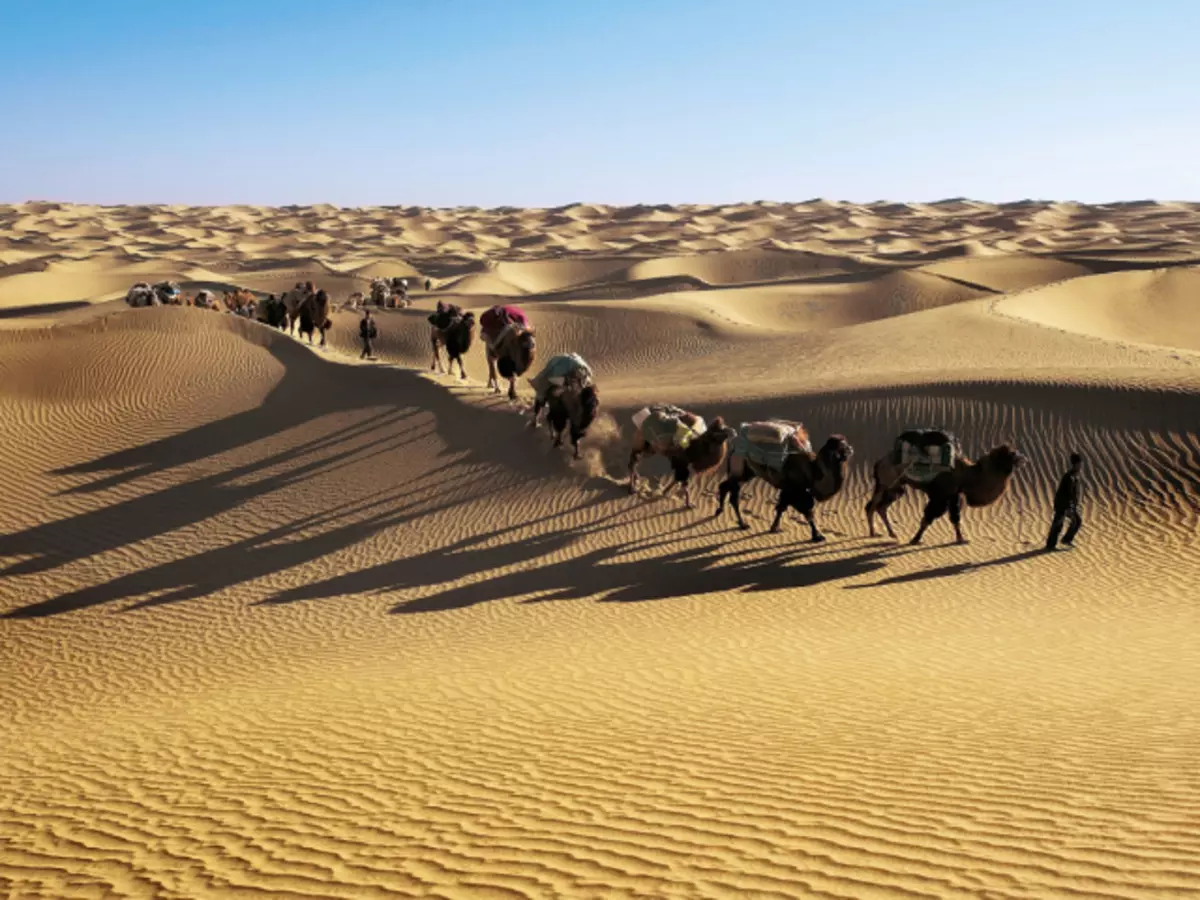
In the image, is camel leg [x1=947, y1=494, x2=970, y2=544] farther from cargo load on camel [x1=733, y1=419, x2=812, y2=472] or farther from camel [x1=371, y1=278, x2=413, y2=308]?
camel [x1=371, y1=278, x2=413, y2=308]

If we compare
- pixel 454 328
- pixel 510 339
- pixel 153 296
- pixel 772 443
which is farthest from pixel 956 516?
pixel 153 296

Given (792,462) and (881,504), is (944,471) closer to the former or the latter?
(881,504)

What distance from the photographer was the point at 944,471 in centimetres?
1295

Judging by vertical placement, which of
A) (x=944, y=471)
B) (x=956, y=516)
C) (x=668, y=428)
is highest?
(x=668, y=428)

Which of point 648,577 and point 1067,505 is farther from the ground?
point 1067,505

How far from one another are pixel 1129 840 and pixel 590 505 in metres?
11.5

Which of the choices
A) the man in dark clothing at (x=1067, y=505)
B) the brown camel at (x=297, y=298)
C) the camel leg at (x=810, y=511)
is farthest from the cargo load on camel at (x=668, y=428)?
the brown camel at (x=297, y=298)

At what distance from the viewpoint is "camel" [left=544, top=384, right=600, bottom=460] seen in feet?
51.5

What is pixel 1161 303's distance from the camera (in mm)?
37812

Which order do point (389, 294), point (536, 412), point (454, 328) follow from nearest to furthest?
1. point (536, 412)
2. point (454, 328)
3. point (389, 294)

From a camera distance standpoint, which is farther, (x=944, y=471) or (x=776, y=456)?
(x=776, y=456)

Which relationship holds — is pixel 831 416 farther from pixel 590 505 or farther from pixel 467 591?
pixel 467 591

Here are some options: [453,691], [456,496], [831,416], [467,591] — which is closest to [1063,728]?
[453,691]

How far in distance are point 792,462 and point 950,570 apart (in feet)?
8.38
